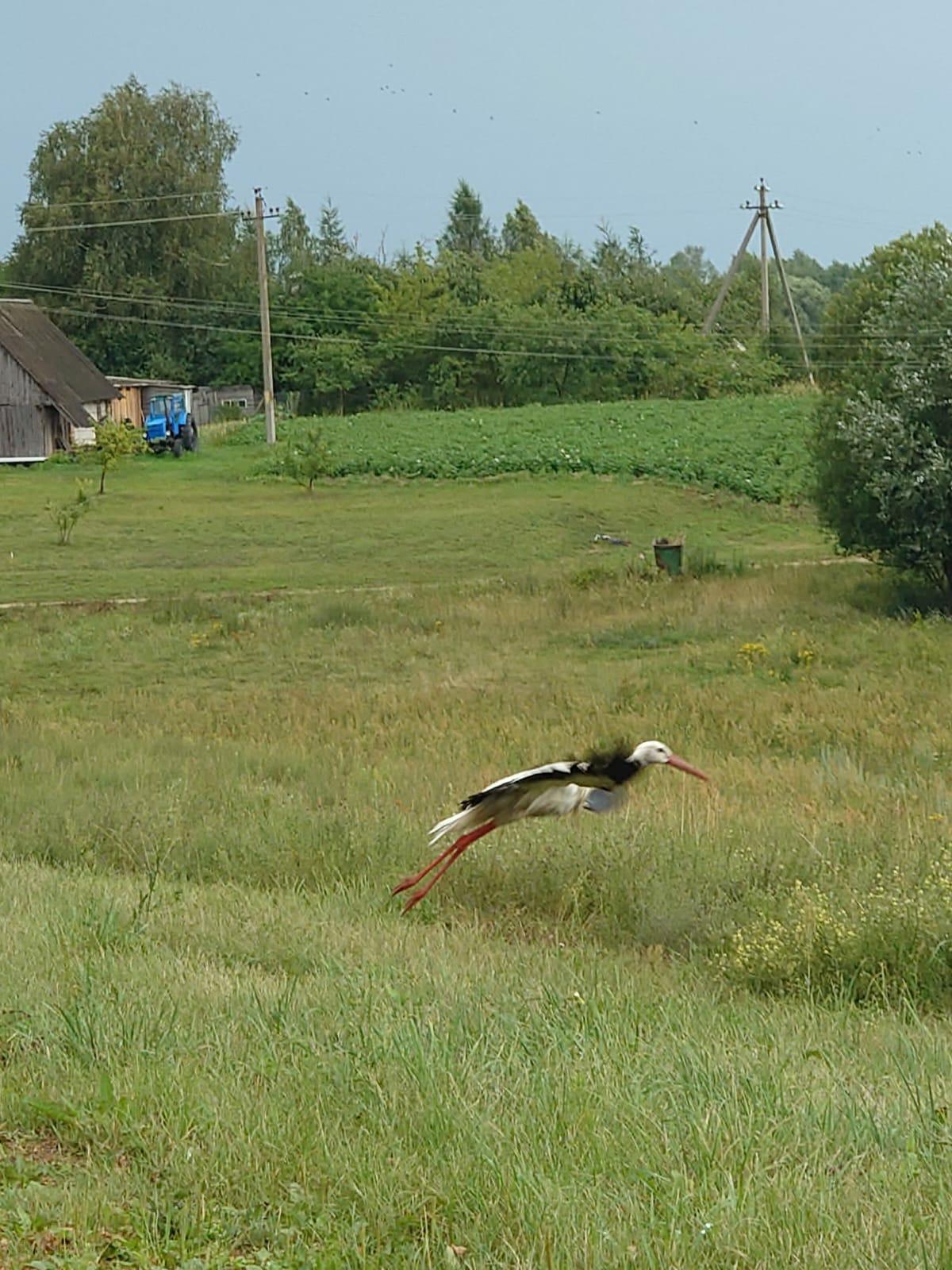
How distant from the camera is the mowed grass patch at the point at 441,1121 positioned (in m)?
3.77

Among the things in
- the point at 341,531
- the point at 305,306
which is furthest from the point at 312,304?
the point at 341,531

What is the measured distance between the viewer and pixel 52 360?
218ft

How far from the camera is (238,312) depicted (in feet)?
296

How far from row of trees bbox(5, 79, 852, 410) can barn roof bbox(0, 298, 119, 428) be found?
16.3 metres

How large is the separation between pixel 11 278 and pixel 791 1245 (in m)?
95.2

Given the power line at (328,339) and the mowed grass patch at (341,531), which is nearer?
the mowed grass patch at (341,531)

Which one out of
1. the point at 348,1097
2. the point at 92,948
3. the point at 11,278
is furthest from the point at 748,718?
the point at 11,278

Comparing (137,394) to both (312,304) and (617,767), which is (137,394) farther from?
(617,767)

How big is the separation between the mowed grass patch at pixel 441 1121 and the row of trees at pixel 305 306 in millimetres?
76444

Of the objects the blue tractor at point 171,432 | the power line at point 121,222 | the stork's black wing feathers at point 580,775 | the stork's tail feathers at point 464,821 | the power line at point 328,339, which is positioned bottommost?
the stork's tail feathers at point 464,821


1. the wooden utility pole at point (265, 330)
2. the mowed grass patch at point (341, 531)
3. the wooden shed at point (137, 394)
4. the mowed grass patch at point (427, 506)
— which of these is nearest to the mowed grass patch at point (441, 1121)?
the mowed grass patch at point (341, 531)

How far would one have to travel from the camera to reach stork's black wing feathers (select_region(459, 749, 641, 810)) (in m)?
6.99

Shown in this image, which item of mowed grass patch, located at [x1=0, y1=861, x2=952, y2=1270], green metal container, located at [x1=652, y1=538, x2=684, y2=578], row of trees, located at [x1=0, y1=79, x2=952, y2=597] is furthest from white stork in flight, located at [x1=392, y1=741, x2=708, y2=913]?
row of trees, located at [x1=0, y1=79, x2=952, y2=597]

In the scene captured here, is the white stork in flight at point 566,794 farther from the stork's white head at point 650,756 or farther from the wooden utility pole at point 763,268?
the wooden utility pole at point 763,268
